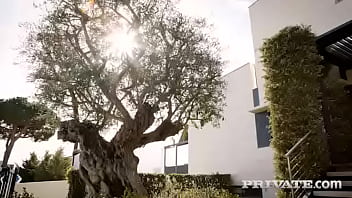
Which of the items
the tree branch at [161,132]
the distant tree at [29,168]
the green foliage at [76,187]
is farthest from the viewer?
the distant tree at [29,168]

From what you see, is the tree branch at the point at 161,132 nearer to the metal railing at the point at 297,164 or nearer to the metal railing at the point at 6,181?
the metal railing at the point at 297,164

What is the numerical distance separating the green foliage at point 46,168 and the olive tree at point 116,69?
723 cm

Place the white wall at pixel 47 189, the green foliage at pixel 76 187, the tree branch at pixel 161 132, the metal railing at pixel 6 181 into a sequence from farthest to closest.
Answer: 1. the white wall at pixel 47 189
2. the green foliage at pixel 76 187
3. the tree branch at pixel 161 132
4. the metal railing at pixel 6 181

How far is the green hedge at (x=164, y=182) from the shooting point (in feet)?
31.7

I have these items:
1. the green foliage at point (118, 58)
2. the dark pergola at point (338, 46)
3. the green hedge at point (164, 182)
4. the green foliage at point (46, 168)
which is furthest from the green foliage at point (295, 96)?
the green foliage at point (46, 168)

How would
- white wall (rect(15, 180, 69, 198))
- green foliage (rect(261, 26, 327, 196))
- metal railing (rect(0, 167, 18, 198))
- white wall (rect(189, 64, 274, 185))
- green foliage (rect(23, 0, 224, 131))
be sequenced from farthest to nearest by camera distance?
white wall (rect(15, 180, 69, 198))
white wall (rect(189, 64, 274, 185))
green foliage (rect(23, 0, 224, 131))
green foliage (rect(261, 26, 327, 196))
metal railing (rect(0, 167, 18, 198))

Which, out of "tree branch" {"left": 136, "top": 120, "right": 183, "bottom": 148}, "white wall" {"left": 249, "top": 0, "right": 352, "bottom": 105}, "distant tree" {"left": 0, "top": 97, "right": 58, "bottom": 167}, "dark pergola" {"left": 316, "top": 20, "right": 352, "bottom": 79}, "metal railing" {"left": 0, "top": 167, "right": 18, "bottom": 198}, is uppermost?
"white wall" {"left": 249, "top": 0, "right": 352, "bottom": 105}

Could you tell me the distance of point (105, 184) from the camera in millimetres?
6562

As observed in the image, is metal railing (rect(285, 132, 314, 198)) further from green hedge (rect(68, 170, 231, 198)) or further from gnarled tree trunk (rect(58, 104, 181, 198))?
green hedge (rect(68, 170, 231, 198))

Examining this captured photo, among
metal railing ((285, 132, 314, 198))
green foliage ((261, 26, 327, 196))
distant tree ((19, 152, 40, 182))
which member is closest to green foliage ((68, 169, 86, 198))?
distant tree ((19, 152, 40, 182))

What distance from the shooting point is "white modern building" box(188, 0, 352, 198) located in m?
6.90

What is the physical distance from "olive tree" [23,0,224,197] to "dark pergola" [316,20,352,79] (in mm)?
2978

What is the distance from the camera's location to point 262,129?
9.97 metres

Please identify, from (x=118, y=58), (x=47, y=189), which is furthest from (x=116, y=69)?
(x=47, y=189)
